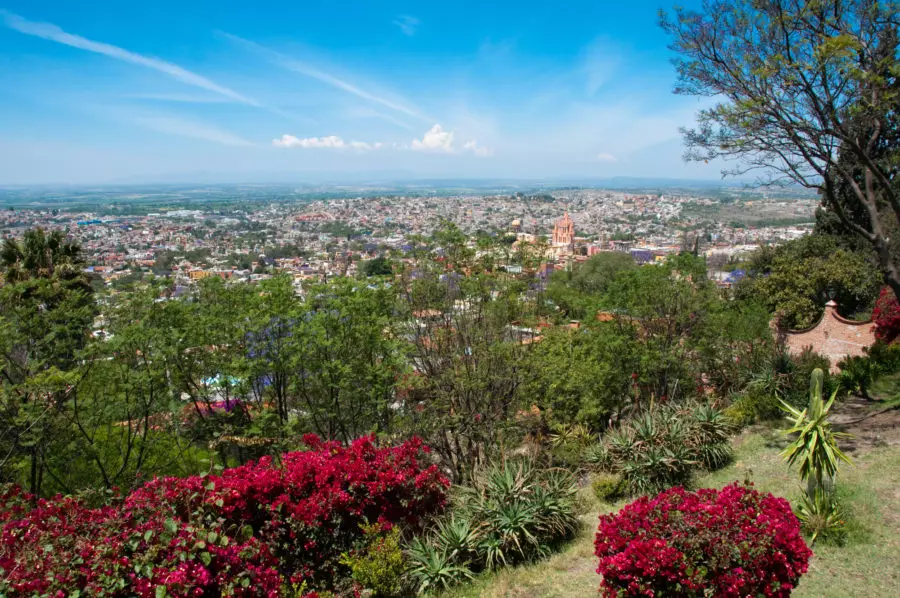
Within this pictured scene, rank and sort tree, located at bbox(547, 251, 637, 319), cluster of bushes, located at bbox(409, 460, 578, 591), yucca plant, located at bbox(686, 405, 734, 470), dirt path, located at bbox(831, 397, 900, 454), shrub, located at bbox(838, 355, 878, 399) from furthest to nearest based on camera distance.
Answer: tree, located at bbox(547, 251, 637, 319) → shrub, located at bbox(838, 355, 878, 399) → yucca plant, located at bbox(686, 405, 734, 470) → dirt path, located at bbox(831, 397, 900, 454) → cluster of bushes, located at bbox(409, 460, 578, 591)

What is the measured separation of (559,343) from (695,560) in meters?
7.20

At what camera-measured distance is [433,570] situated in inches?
206

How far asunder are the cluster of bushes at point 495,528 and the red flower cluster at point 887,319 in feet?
39.5

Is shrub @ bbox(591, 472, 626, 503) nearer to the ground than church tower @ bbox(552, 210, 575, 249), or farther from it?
farther from it

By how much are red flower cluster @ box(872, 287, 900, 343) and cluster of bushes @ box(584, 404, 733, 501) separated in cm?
845

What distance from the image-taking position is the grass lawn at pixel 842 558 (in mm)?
4559

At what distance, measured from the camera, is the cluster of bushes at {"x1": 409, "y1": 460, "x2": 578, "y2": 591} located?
5328 mm

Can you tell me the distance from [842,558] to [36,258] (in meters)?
16.4

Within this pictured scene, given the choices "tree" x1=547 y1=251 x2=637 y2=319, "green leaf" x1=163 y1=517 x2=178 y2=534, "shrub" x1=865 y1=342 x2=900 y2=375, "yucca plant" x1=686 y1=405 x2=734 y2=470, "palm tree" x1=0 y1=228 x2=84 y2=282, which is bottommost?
"tree" x1=547 y1=251 x2=637 y2=319

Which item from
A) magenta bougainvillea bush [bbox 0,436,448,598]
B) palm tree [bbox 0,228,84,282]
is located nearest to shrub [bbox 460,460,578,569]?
magenta bougainvillea bush [bbox 0,436,448,598]

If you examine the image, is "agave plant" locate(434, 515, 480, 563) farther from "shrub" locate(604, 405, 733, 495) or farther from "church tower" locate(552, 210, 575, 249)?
"church tower" locate(552, 210, 575, 249)

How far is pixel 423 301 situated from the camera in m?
8.79

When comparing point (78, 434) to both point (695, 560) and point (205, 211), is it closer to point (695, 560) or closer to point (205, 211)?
point (695, 560)

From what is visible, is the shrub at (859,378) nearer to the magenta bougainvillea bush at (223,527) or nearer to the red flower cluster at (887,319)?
the red flower cluster at (887,319)
